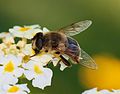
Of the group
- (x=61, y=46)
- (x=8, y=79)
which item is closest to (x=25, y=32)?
(x=61, y=46)

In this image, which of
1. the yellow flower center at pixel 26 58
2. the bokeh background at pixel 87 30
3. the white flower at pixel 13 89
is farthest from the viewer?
the bokeh background at pixel 87 30

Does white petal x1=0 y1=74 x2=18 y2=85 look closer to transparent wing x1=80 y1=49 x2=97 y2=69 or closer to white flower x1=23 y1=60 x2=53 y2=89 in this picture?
white flower x1=23 y1=60 x2=53 y2=89

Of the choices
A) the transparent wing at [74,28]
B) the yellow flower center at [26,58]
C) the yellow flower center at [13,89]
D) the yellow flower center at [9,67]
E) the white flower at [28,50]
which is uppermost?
the transparent wing at [74,28]

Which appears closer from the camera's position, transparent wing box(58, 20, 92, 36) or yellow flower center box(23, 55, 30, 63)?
yellow flower center box(23, 55, 30, 63)

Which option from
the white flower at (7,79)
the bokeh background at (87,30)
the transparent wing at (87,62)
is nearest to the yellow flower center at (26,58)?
the white flower at (7,79)

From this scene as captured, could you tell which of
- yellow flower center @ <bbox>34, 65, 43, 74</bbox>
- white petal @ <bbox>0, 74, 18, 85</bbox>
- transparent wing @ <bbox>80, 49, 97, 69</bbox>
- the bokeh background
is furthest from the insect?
the bokeh background

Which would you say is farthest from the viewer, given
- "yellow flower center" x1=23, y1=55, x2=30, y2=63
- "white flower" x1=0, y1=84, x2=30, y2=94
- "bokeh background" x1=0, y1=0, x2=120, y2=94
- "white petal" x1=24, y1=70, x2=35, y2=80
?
"bokeh background" x1=0, y1=0, x2=120, y2=94

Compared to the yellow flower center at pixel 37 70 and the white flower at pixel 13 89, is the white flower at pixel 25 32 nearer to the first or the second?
the yellow flower center at pixel 37 70
